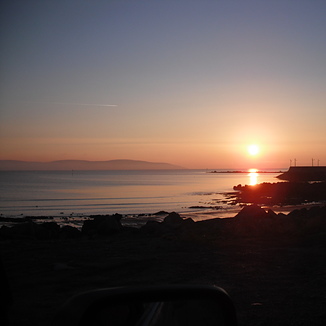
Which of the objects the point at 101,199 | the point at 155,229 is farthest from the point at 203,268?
the point at 101,199

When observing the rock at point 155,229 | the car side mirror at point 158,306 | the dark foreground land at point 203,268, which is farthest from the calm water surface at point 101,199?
the car side mirror at point 158,306

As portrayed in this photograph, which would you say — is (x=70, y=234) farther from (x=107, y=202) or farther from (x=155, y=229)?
(x=107, y=202)

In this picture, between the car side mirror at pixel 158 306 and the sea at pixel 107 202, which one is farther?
the sea at pixel 107 202

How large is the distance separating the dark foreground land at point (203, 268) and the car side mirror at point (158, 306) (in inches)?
128

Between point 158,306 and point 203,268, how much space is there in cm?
591

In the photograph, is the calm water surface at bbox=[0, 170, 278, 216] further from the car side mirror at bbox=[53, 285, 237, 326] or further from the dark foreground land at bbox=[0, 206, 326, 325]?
the car side mirror at bbox=[53, 285, 237, 326]

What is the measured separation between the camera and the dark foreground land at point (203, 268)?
5379mm

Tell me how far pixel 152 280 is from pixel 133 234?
22.9ft

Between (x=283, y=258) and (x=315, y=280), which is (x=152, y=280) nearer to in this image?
(x=315, y=280)

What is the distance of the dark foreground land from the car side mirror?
3.25m

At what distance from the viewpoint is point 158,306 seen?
1948mm

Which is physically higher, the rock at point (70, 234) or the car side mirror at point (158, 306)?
the car side mirror at point (158, 306)

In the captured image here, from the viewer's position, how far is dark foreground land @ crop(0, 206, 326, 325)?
5379mm

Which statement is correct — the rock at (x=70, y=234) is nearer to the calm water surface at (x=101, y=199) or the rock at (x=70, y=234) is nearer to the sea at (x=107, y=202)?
the sea at (x=107, y=202)
